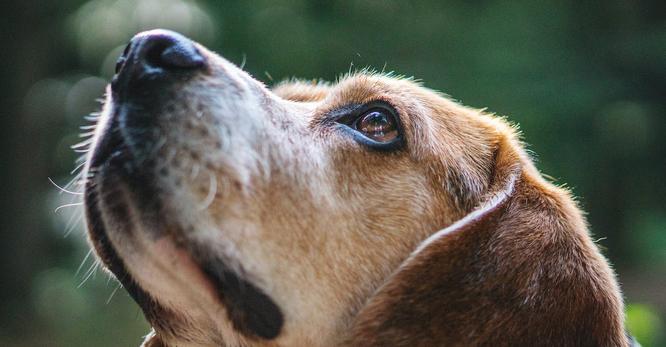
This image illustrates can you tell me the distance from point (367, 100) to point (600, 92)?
758 centimetres

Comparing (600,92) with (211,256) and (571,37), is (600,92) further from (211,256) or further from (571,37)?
(211,256)

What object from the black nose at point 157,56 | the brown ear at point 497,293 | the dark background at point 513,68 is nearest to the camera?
the brown ear at point 497,293

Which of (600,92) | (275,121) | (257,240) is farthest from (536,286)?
(600,92)

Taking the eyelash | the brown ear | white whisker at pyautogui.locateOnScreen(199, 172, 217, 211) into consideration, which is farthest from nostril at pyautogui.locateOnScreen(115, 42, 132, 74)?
the brown ear

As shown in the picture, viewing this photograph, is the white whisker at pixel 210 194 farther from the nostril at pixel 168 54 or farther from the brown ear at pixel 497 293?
the brown ear at pixel 497 293

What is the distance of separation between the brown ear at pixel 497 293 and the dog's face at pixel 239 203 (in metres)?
0.25

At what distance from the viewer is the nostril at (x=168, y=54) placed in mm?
3104

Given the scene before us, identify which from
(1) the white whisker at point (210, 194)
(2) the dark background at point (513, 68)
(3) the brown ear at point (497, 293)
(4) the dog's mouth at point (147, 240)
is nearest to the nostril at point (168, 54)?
(4) the dog's mouth at point (147, 240)

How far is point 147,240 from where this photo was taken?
9.87ft

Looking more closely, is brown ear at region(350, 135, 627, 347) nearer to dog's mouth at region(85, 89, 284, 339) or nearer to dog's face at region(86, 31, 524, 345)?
dog's face at region(86, 31, 524, 345)

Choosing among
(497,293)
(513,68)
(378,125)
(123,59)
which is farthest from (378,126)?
(513,68)

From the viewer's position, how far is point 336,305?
325 cm

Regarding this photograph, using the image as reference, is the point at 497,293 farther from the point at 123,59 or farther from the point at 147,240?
the point at 123,59

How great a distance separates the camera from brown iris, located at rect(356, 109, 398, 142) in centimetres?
355
